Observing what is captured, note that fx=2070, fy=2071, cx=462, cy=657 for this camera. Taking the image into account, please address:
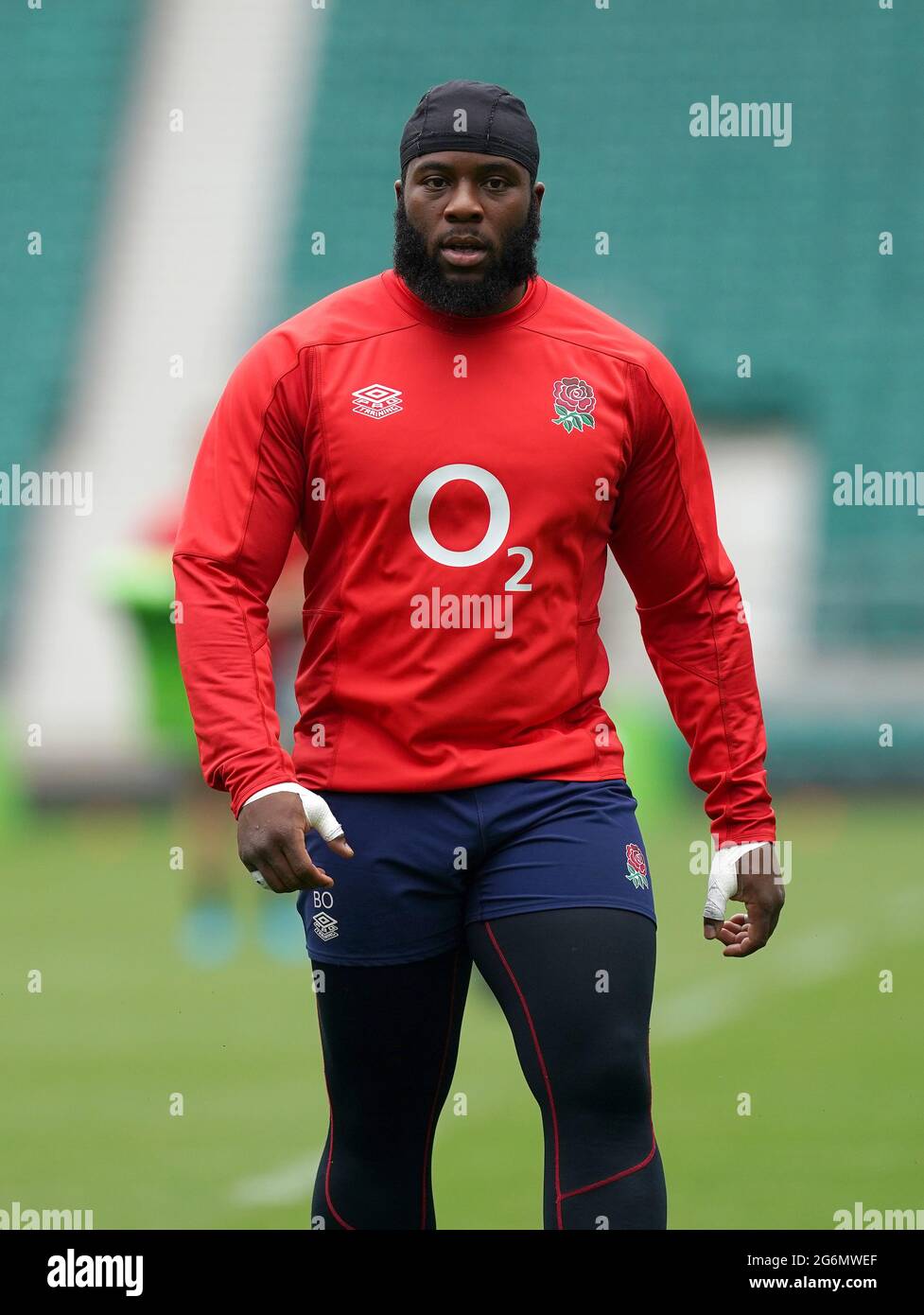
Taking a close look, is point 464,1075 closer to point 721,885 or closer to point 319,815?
point 721,885

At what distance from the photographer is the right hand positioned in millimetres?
2824

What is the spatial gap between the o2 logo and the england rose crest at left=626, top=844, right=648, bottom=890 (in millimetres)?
430

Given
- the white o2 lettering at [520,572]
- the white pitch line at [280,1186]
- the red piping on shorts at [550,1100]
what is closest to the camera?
the red piping on shorts at [550,1100]

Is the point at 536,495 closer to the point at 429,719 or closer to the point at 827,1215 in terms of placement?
the point at 429,719

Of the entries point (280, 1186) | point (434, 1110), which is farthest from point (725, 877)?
point (280, 1186)

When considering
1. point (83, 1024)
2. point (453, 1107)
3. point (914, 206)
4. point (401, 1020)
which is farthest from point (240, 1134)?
point (914, 206)

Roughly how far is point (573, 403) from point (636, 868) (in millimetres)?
706

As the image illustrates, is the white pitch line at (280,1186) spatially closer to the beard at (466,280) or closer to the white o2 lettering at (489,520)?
the white o2 lettering at (489,520)

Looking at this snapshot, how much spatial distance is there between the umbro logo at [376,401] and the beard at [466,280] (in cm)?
17

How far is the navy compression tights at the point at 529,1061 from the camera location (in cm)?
291

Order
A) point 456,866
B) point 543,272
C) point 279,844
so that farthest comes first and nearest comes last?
point 543,272 < point 456,866 < point 279,844

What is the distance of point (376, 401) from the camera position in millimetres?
3057

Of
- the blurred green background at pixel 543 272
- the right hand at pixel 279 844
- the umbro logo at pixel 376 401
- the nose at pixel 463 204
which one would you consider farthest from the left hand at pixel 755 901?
the blurred green background at pixel 543 272

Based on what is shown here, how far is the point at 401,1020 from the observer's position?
307 centimetres
